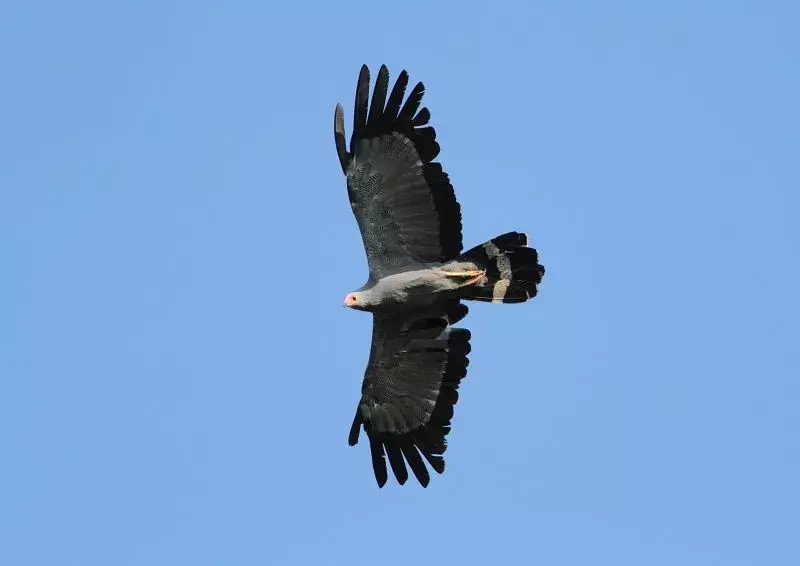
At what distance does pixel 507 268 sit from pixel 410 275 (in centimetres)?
132

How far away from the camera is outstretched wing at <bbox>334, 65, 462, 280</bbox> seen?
61.5 feet

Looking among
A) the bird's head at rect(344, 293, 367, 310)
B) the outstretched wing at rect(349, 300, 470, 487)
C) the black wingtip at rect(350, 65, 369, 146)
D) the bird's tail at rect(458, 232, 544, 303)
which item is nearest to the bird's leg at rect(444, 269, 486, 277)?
the bird's tail at rect(458, 232, 544, 303)

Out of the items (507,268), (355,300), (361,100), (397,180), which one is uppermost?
(361,100)

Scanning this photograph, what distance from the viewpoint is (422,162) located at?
18.8 m

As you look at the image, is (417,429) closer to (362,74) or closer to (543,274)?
(543,274)

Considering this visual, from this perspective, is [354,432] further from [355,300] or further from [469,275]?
[469,275]

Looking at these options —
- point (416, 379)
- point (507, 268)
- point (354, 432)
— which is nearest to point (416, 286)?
point (507, 268)

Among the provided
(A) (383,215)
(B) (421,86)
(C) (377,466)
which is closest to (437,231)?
(A) (383,215)

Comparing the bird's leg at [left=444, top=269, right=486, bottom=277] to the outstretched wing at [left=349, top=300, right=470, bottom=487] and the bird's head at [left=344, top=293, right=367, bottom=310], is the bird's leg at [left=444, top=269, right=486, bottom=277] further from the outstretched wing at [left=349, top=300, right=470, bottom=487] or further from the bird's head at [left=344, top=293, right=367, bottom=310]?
the bird's head at [left=344, top=293, right=367, bottom=310]

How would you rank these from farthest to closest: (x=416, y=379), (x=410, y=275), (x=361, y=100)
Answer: (x=416, y=379)
(x=410, y=275)
(x=361, y=100)

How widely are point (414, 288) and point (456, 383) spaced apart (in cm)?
162

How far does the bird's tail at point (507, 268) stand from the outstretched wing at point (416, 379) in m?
0.61

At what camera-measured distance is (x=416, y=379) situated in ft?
65.8

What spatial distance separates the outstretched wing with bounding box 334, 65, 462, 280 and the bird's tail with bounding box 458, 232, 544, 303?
1.30ft
